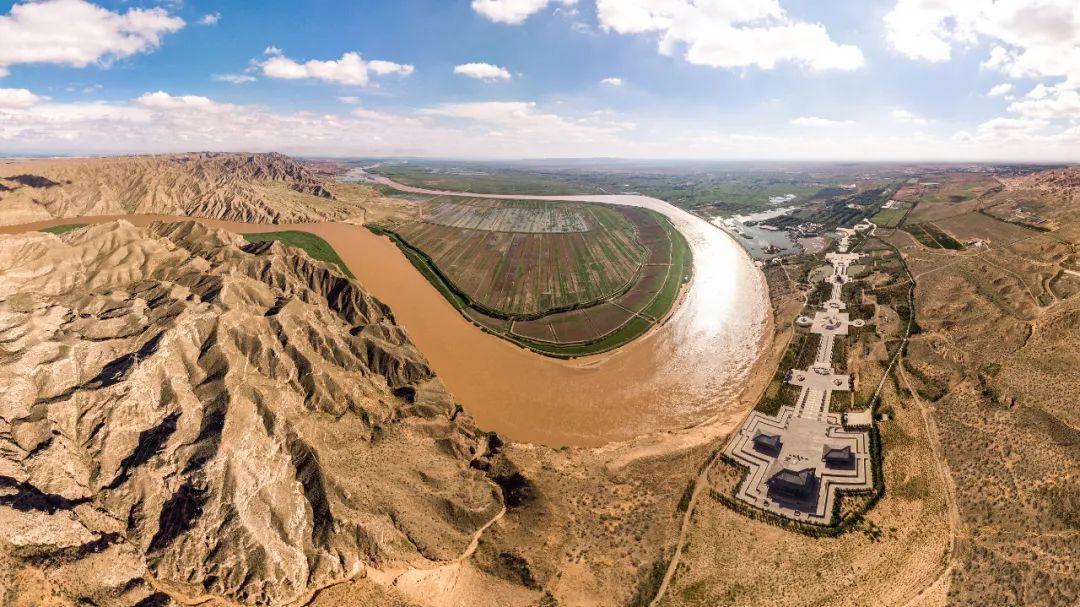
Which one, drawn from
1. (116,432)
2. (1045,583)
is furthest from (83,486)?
(1045,583)

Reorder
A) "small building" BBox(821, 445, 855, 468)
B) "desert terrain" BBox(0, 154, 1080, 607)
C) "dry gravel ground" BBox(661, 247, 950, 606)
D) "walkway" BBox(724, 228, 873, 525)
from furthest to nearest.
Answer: "small building" BBox(821, 445, 855, 468), "walkway" BBox(724, 228, 873, 525), "dry gravel ground" BBox(661, 247, 950, 606), "desert terrain" BBox(0, 154, 1080, 607)

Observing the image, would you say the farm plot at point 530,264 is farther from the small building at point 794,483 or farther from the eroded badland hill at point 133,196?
the small building at point 794,483

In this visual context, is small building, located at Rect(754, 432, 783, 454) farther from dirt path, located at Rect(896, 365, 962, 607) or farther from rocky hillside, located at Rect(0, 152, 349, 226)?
rocky hillside, located at Rect(0, 152, 349, 226)

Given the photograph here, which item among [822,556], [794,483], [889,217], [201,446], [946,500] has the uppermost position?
[889,217]

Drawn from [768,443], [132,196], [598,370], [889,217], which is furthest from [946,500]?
[132,196]

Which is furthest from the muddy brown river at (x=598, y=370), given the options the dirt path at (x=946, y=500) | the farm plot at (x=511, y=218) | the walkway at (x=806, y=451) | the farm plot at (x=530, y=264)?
the farm plot at (x=511, y=218)

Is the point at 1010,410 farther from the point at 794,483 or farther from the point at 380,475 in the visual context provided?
the point at 380,475

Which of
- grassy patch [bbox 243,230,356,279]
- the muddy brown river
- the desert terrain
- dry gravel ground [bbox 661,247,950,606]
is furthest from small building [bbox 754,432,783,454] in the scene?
grassy patch [bbox 243,230,356,279]
